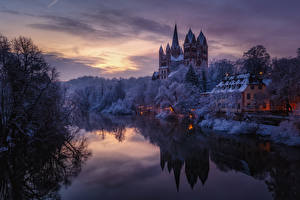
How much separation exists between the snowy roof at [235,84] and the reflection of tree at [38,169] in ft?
112

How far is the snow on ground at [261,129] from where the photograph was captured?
77.9ft

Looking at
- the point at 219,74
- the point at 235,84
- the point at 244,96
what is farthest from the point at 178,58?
the point at 244,96

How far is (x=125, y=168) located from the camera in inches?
707

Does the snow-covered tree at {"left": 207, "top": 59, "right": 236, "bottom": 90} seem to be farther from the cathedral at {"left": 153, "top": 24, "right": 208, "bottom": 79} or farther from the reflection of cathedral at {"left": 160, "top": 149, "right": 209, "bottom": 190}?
the reflection of cathedral at {"left": 160, "top": 149, "right": 209, "bottom": 190}

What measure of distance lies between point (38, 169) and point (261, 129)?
95.2 ft

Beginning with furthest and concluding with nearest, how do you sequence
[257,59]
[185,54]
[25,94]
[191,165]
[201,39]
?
1. [201,39]
2. [185,54]
3. [257,59]
4. [25,94]
5. [191,165]

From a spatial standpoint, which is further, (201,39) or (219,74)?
(201,39)

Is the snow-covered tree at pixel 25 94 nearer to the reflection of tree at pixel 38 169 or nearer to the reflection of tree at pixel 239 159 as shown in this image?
the reflection of tree at pixel 38 169

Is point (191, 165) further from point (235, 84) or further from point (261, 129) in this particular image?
point (235, 84)

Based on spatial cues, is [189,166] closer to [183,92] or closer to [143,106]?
[183,92]

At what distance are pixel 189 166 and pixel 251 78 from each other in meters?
33.9

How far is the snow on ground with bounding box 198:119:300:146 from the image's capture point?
77.9 ft

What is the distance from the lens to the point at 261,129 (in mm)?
30469

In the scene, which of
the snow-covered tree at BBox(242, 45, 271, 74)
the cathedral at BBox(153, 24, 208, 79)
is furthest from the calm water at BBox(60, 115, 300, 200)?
the cathedral at BBox(153, 24, 208, 79)
